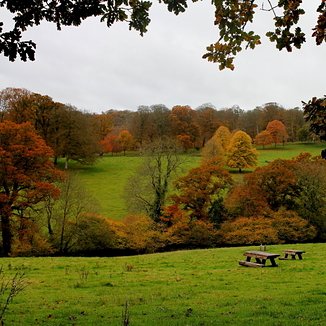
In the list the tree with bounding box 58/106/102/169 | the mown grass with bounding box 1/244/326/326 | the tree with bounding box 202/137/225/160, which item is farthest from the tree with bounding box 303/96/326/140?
the tree with bounding box 202/137/225/160

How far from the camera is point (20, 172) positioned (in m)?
21.6

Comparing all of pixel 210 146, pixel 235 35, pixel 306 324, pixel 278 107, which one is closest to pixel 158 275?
pixel 306 324

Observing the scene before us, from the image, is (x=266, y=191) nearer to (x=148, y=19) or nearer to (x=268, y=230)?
(x=268, y=230)

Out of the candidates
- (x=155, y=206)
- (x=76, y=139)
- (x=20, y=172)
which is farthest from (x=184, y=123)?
(x=20, y=172)

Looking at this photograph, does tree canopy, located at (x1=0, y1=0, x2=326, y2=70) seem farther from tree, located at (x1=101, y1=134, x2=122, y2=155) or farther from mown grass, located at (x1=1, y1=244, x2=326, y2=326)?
tree, located at (x1=101, y1=134, x2=122, y2=155)

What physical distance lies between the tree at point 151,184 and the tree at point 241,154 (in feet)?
68.9

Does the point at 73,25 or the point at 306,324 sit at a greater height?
the point at 73,25

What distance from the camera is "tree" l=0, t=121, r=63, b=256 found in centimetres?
2111

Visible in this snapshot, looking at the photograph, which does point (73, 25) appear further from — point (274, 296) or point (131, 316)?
point (274, 296)

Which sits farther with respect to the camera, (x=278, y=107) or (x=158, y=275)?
(x=278, y=107)

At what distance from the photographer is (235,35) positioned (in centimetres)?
525

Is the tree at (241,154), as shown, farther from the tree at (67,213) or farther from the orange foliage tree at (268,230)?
the tree at (67,213)

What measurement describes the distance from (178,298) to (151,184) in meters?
24.6

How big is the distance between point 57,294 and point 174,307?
3643 millimetres
